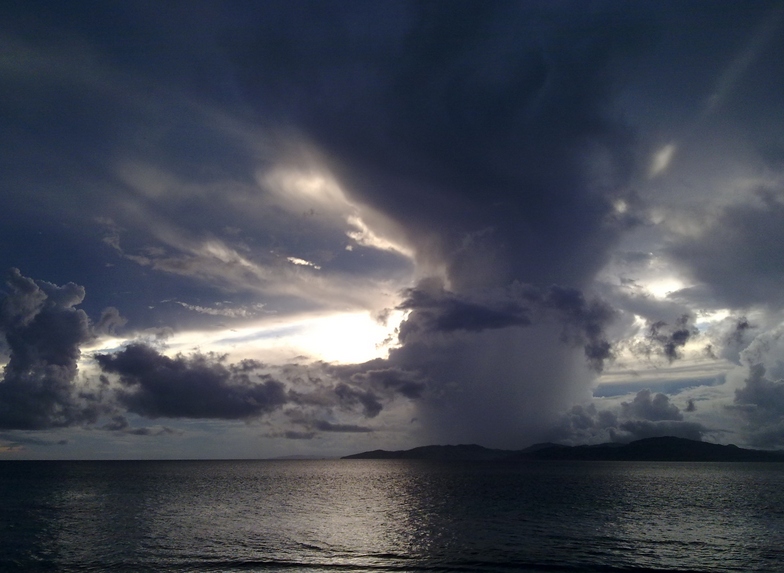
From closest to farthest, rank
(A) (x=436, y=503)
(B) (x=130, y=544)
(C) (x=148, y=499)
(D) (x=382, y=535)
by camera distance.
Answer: (B) (x=130, y=544), (D) (x=382, y=535), (A) (x=436, y=503), (C) (x=148, y=499)

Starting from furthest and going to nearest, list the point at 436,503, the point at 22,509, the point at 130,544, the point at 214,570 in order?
the point at 436,503, the point at 22,509, the point at 130,544, the point at 214,570

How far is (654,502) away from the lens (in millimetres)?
114125

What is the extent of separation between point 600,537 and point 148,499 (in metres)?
101

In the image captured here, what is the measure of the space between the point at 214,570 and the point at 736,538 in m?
67.4

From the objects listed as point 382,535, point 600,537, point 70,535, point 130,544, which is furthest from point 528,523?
point 70,535

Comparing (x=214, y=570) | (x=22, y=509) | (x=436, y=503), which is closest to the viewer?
(x=214, y=570)

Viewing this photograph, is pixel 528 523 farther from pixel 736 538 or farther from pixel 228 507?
pixel 228 507

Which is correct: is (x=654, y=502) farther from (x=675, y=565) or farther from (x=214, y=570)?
(x=214, y=570)

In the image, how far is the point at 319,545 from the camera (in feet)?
204

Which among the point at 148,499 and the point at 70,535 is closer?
the point at 70,535

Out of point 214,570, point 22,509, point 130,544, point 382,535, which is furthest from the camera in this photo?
point 22,509

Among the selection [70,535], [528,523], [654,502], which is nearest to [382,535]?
[528,523]

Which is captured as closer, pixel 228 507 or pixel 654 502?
pixel 228 507

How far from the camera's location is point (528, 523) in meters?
79.0
